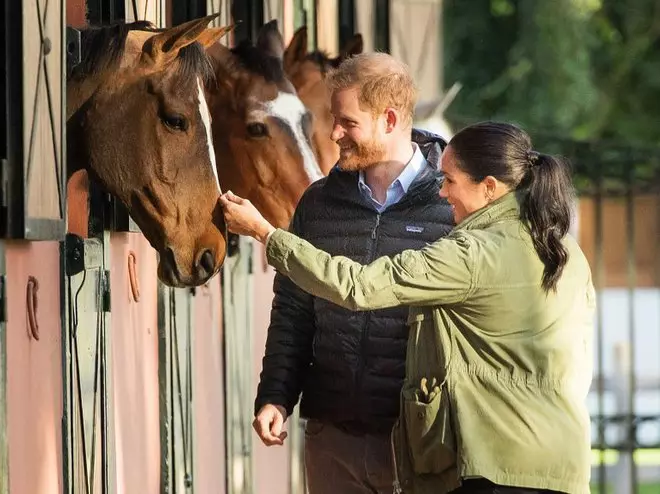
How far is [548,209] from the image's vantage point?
4.00 m

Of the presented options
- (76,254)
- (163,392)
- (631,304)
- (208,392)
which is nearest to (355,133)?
(76,254)

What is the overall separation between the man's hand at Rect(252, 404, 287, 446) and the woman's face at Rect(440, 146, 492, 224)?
771mm

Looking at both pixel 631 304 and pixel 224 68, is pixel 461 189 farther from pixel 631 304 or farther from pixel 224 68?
pixel 631 304

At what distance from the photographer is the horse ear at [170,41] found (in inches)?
182

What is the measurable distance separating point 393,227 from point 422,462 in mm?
728

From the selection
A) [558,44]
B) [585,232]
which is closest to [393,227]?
[558,44]

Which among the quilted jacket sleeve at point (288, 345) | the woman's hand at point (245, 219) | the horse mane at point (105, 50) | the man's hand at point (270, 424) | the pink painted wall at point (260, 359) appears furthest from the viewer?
the pink painted wall at point (260, 359)

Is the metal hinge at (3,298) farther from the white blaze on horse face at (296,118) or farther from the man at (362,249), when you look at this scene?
the white blaze on horse face at (296,118)

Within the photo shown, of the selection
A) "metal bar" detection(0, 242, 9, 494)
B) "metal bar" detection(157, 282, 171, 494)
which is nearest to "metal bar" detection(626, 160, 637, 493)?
"metal bar" detection(157, 282, 171, 494)

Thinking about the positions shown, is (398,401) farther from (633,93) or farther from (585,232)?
(585,232)

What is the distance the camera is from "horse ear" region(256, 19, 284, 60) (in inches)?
268

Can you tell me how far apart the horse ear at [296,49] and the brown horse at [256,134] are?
3.04 feet

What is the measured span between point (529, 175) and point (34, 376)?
1297mm

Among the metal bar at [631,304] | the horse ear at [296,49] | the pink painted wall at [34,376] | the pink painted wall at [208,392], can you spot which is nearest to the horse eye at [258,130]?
the pink painted wall at [208,392]
